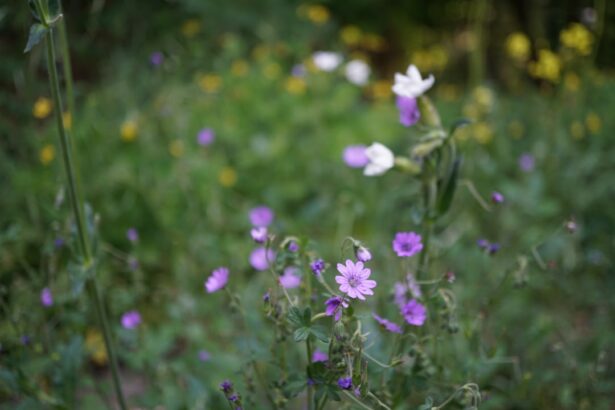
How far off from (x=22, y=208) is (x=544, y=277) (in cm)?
210

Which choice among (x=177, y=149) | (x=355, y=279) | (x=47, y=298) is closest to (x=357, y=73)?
(x=177, y=149)

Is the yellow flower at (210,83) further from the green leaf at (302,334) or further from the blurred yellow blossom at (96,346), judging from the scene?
the green leaf at (302,334)

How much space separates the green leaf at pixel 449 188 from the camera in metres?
1.35

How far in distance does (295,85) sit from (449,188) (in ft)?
6.19

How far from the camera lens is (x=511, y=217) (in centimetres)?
244

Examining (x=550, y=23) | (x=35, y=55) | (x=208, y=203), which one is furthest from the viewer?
(x=550, y=23)

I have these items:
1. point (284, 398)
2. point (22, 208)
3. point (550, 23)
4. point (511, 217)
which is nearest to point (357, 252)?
point (284, 398)

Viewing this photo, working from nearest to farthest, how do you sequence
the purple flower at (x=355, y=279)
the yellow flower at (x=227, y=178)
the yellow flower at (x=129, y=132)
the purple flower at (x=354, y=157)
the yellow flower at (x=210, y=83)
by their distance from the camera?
1. the purple flower at (x=355, y=279)
2. the purple flower at (x=354, y=157)
3. the yellow flower at (x=227, y=178)
4. the yellow flower at (x=129, y=132)
5. the yellow flower at (x=210, y=83)

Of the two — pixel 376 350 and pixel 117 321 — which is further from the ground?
pixel 376 350

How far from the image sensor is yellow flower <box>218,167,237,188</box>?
2.52m

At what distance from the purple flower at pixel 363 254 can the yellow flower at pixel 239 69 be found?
7.87ft

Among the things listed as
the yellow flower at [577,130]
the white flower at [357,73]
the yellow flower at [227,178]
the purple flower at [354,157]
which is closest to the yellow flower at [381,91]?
the white flower at [357,73]

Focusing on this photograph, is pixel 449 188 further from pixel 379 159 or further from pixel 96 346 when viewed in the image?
pixel 96 346

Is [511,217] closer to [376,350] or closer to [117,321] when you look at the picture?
[376,350]
